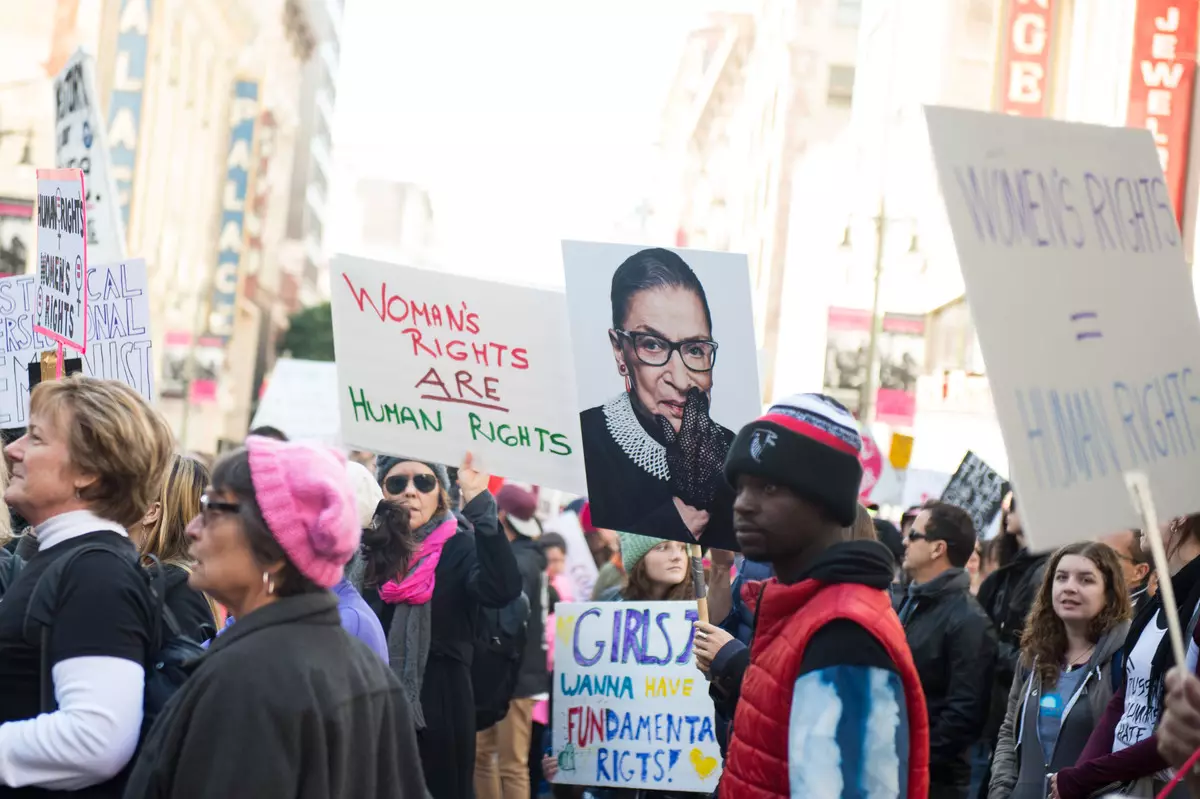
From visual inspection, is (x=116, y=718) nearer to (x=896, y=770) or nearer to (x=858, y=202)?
(x=896, y=770)

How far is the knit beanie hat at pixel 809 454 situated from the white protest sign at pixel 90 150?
3928 millimetres

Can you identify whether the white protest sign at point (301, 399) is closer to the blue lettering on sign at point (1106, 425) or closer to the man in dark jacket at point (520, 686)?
the man in dark jacket at point (520, 686)

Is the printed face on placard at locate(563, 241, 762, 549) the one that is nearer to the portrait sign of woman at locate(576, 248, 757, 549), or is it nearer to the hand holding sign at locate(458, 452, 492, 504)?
the portrait sign of woman at locate(576, 248, 757, 549)

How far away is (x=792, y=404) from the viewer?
362 centimetres

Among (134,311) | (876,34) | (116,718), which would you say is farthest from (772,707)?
(876,34)

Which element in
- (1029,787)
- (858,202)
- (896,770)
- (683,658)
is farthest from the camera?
(858,202)

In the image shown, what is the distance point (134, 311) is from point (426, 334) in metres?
1.21

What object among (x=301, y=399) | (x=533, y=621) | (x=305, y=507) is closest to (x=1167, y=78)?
(x=301, y=399)

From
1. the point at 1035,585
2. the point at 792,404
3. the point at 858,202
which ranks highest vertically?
the point at 858,202

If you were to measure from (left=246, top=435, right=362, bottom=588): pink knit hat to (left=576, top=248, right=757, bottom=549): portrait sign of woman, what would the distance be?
2.24m

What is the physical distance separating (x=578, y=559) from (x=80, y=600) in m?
10.4

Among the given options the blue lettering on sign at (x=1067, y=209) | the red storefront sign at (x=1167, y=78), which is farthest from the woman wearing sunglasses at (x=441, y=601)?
the red storefront sign at (x=1167, y=78)

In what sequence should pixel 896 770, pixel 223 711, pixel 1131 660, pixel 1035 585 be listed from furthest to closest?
pixel 1035 585 < pixel 1131 660 < pixel 896 770 < pixel 223 711

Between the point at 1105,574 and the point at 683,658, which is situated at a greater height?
the point at 1105,574
